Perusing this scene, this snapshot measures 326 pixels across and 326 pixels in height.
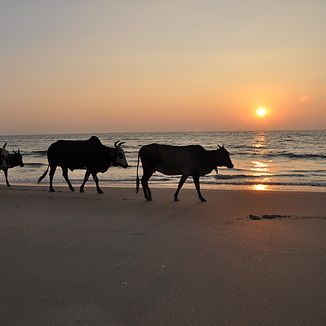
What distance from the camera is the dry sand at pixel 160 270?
3129 millimetres

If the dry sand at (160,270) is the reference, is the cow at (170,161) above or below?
above

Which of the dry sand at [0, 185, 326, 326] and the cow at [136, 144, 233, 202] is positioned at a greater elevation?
the cow at [136, 144, 233, 202]

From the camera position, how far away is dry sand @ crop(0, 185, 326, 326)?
3129 mm

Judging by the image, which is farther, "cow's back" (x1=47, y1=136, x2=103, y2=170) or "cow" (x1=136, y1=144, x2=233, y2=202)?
"cow's back" (x1=47, y1=136, x2=103, y2=170)

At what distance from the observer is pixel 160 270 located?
13.5 feet

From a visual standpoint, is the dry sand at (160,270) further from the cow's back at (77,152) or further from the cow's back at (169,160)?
the cow's back at (77,152)

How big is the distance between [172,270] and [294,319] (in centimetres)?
143

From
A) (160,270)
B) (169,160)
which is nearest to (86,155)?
(169,160)

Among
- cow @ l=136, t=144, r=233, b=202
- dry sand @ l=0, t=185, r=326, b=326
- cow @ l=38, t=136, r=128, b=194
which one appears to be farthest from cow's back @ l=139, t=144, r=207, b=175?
dry sand @ l=0, t=185, r=326, b=326

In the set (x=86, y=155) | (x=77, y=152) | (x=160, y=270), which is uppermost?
(x=77, y=152)

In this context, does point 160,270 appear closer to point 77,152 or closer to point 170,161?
point 170,161

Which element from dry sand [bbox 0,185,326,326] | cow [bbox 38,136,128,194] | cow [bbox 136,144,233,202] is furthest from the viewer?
cow [bbox 38,136,128,194]

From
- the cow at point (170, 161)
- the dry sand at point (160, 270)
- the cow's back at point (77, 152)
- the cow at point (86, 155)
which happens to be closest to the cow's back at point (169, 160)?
the cow at point (170, 161)

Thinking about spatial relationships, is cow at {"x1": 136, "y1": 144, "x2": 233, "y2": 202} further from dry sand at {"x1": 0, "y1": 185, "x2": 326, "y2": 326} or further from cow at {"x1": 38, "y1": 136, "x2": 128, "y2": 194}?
dry sand at {"x1": 0, "y1": 185, "x2": 326, "y2": 326}
